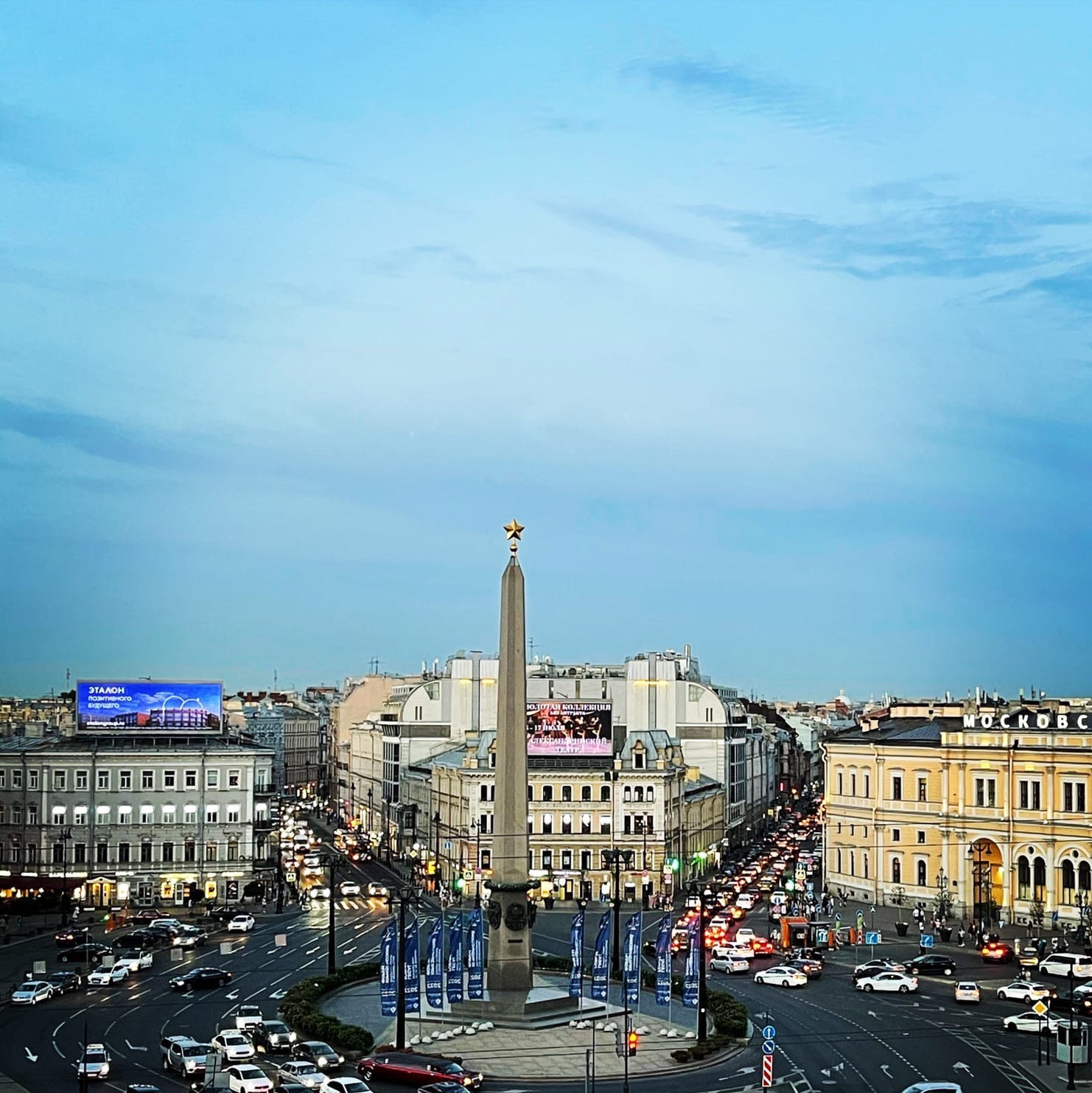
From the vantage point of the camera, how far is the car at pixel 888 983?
229ft

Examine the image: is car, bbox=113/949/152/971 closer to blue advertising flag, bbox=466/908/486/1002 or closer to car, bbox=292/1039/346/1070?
blue advertising flag, bbox=466/908/486/1002

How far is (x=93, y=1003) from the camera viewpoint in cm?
6681

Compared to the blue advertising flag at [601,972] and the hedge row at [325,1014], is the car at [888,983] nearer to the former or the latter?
the blue advertising flag at [601,972]

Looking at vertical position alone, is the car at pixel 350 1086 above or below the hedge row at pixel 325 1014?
above

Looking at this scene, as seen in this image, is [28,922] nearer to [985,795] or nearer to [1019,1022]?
[985,795]

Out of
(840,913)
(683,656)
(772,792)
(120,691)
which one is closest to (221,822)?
(120,691)

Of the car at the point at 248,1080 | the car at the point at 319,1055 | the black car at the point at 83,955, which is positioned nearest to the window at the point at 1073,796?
the black car at the point at 83,955

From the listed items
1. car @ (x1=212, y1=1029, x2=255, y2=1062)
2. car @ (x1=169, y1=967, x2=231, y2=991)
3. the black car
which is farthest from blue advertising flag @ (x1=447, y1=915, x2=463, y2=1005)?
the black car

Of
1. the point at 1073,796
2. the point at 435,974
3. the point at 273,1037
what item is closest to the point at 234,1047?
the point at 273,1037

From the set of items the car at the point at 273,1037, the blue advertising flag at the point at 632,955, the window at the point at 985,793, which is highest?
the window at the point at 985,793

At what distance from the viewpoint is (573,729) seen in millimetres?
116438

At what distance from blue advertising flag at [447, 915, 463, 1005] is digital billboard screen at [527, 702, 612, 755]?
5410 cm

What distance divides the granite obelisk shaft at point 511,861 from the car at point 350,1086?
51.4ft

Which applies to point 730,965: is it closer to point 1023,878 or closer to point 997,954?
point 997,954
